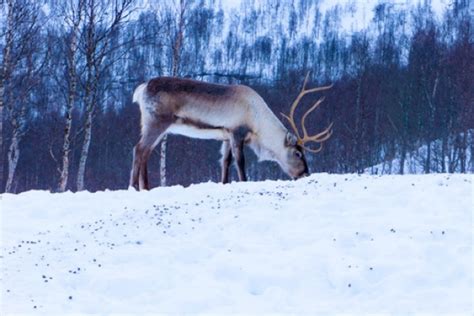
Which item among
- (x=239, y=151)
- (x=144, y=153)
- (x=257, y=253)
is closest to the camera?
(x=257, y=253)

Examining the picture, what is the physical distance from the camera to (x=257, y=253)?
6434 millimetres

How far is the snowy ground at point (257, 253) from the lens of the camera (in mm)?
5445

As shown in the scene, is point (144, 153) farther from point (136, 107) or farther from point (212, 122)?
point (136, 107)

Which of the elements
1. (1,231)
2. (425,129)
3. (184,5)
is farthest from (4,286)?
(425,129)

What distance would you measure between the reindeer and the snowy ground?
9.35 ft

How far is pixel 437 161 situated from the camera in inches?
1184

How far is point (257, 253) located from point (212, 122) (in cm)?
601

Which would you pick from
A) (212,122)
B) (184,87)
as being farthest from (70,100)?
(212,122)

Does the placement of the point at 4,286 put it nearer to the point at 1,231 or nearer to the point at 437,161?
the point at 1,231

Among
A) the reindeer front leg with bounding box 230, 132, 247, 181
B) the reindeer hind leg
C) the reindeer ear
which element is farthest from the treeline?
the reindeer ear

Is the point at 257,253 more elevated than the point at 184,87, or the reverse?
the point at 184,87

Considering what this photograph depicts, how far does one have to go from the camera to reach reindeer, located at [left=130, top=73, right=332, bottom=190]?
1180 centimetres

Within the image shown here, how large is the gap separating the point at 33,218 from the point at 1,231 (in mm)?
829

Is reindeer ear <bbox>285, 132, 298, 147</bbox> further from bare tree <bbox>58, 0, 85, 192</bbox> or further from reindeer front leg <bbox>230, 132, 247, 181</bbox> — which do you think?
bare tree <bbox>58, 0, 85, 192</bbox>
